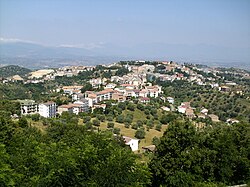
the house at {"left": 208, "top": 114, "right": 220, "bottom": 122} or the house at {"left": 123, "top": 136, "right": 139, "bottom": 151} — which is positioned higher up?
the house at {"left": 123, "top": 136, "right": 139, "bottom": 151}

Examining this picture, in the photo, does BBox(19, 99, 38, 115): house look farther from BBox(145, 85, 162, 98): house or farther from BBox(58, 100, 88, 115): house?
BBox(145, 85, 162, 98): house

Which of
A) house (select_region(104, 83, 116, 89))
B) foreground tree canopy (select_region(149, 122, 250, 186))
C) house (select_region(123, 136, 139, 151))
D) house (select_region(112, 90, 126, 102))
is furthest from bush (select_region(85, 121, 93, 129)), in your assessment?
house (select_region(104, 83, 116, 89))

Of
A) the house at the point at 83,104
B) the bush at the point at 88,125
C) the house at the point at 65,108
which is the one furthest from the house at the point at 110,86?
the bush at the point at 88,125

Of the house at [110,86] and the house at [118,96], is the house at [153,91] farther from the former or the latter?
the house at [110,86]

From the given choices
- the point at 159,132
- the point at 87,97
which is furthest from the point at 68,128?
the point at 87,97

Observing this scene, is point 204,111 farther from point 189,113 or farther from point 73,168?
point 73,168

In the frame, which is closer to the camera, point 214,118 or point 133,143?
point 133,143

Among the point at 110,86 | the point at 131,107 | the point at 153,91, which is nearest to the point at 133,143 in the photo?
the point at 131,107
